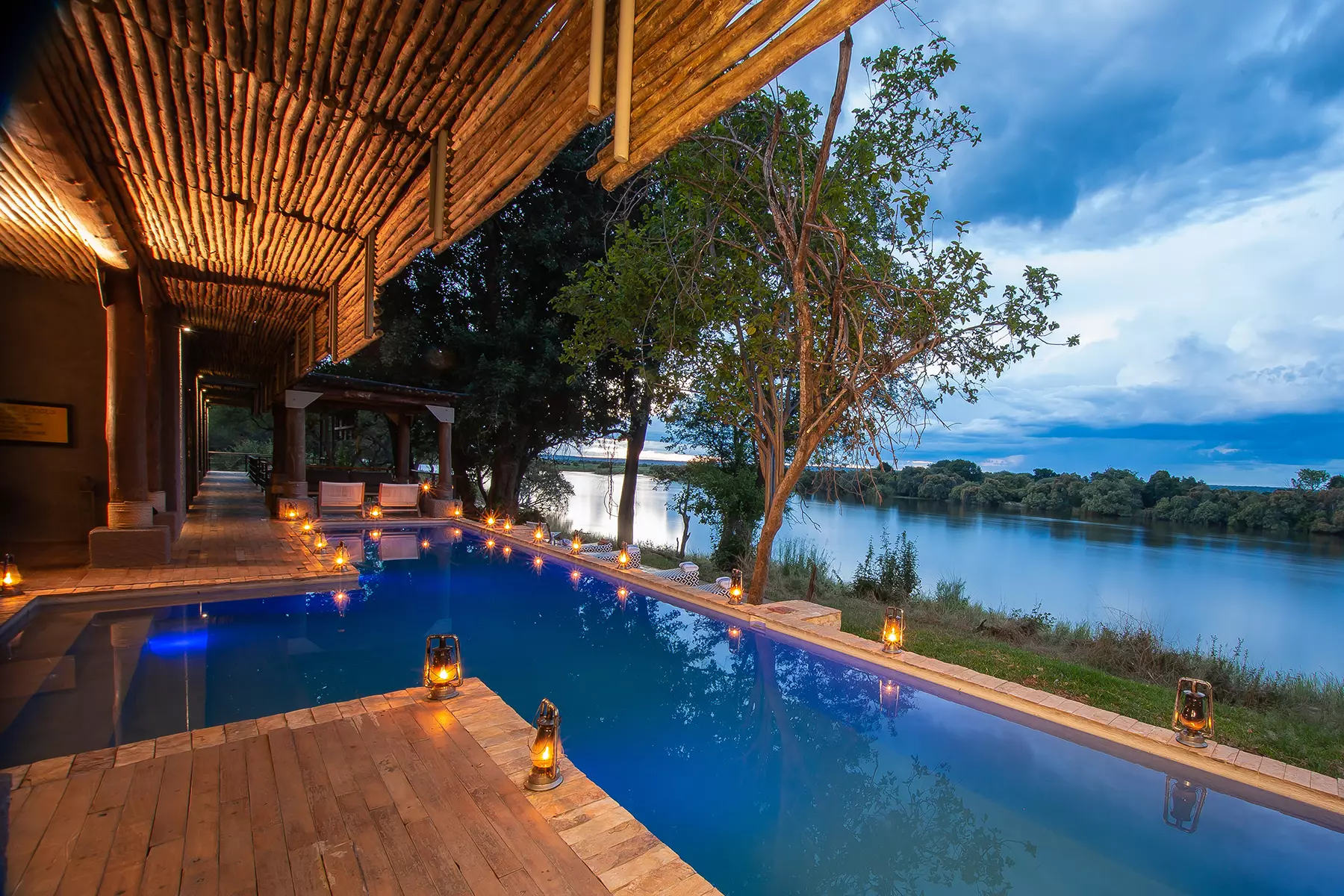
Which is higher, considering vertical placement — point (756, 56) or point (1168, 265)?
point (1168, 265)

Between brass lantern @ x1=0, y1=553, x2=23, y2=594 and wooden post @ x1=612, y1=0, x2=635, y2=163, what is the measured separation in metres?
7.21

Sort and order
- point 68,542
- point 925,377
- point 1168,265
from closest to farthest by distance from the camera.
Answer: point 925,377
point 68,542
point 1168,265

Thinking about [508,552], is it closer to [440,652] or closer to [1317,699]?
[440,652]

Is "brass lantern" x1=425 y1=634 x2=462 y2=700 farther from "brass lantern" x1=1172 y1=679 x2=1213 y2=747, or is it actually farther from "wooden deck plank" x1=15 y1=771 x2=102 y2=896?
"brass lantern" x1=1172 y1=679 x2=1213 y2=747

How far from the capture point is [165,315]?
8.19 metres

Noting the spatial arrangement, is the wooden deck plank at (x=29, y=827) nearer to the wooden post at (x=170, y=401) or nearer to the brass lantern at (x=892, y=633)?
the brass lantern at (x=892, y=633)

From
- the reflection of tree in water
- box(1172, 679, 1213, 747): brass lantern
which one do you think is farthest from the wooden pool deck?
box(1172, 679, 1213, 747): brass lantern

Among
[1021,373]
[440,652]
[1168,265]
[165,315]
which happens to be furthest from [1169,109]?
[165,315]

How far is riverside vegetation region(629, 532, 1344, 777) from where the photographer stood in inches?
171

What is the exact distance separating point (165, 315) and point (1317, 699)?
14728 mm

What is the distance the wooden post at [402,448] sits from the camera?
1447 cm

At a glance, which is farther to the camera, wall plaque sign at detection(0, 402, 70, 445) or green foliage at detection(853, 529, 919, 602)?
green foliage at detection(853, 529, 919, 602)

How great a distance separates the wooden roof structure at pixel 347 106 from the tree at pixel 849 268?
10.1 feet

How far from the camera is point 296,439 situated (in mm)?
12305
